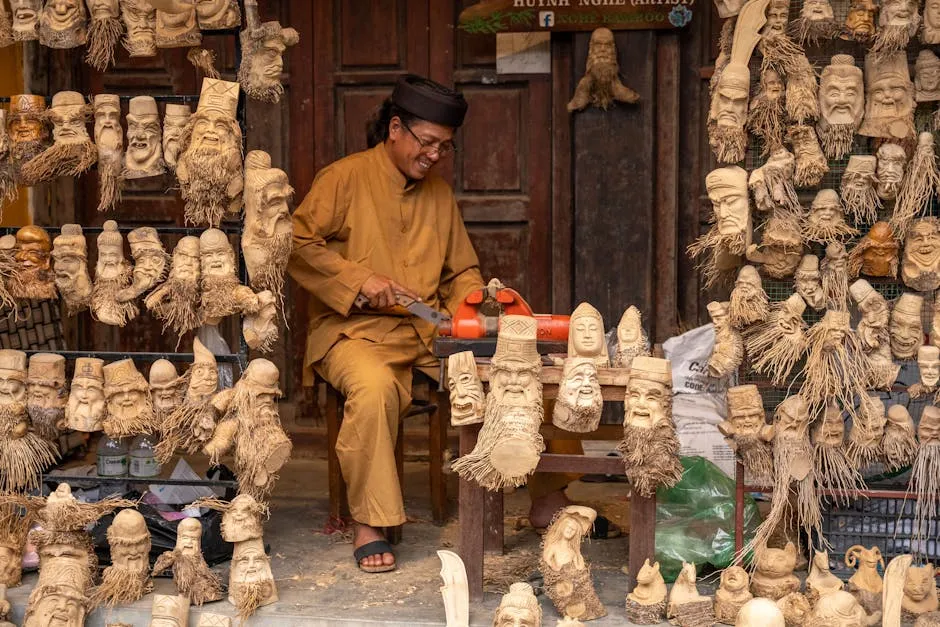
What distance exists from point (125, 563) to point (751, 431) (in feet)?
6.96

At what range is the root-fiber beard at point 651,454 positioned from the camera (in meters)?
3.88

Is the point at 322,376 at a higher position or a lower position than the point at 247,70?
lower

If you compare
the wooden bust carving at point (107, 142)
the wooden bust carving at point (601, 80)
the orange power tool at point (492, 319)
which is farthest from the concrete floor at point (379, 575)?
the wooden bust carving at point (601, 80)

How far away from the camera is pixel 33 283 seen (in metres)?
4.36

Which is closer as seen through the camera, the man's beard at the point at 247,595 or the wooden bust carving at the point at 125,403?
the man's beard at the point at 247,595

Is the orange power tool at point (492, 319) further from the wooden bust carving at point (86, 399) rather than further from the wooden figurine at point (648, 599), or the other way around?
the wooden bust carving at point (86, 399)

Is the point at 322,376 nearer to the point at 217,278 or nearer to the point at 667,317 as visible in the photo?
the point at 217,278

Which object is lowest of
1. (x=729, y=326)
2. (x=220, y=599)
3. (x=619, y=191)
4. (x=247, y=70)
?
(x=220, y=599)

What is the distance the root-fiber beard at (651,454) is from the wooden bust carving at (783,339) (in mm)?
467

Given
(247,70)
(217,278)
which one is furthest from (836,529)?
(247,70)

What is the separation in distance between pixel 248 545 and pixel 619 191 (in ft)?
8.04

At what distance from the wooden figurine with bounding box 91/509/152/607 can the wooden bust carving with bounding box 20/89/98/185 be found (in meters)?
1.23

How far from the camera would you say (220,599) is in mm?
4141

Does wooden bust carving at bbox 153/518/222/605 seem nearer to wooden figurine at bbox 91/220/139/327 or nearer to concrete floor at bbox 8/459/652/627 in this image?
concrete floor at bbox 8/459/652/627
